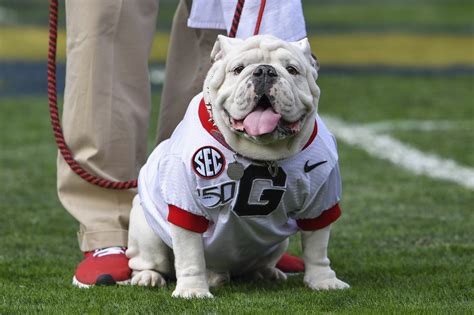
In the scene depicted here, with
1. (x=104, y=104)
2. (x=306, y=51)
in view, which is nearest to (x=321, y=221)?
(x=306, y=51)

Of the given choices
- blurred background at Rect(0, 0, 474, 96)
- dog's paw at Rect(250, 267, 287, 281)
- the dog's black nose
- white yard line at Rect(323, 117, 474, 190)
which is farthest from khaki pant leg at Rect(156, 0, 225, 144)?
blurred background at Rect(0, 0, 474, 96)

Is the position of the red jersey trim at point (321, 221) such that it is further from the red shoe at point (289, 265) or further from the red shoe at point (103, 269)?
the red shoe at point (103, 269)

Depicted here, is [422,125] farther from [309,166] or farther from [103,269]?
[309,166]

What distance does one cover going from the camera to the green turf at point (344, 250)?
372 centimetres

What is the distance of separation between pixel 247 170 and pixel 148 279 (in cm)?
69

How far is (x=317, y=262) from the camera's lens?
4.09 m

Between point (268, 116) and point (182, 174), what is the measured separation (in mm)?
413

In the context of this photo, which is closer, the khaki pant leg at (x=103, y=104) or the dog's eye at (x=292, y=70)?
the dog's eye at (x=292, y=70)

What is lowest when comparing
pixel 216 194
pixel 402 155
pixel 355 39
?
pixel 355 39

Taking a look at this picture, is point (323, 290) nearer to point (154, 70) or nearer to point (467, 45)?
point (154, 70)

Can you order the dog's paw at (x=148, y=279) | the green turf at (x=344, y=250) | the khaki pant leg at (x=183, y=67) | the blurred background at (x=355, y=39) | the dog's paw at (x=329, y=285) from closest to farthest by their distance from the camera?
1. the green turf at (x=344, y=250)
2. the dog's paw at (x=329, y=285)
3. the dog's paw at (x=148, y=279)
4. the khaki pant leg at (x=183, y=67)
5. the blurred background at (x=355, y=39)

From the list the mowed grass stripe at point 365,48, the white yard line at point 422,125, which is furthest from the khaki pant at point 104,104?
the mowed grass stripe at point 365,48

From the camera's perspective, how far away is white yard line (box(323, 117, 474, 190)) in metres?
6.93

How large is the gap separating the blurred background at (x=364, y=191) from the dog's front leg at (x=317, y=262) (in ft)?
0.32
